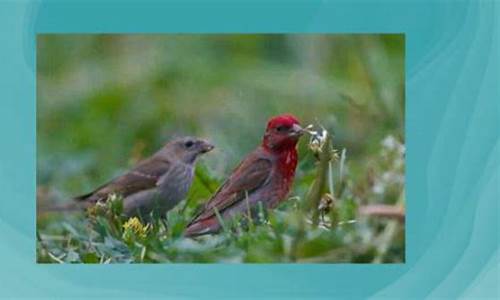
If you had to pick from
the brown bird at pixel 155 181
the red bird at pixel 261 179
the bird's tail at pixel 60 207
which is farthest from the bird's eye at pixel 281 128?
the bird's tail at pixel 60 207

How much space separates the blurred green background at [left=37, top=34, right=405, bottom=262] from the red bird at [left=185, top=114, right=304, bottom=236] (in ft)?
0.07

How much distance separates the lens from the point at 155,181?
8.57 feet

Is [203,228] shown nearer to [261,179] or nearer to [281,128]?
[261,179]

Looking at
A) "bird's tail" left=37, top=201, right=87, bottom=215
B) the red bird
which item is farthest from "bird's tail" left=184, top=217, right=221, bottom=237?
"bird's tail" left=37, top=201, right=87, bottom=215

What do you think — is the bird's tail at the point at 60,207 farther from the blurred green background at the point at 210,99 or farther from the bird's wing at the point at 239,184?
the bird's wing at the point at 239,184

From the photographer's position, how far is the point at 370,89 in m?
2.61

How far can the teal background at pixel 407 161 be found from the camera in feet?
8.39

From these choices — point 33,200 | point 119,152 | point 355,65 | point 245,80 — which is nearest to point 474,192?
point 355,65

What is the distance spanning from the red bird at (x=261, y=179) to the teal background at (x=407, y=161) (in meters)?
0.11

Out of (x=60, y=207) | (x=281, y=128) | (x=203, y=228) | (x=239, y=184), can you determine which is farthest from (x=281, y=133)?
(x=60, y=207)

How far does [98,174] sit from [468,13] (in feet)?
2.82

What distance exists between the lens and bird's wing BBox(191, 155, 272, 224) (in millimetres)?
2600

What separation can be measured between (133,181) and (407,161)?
1.92 ft

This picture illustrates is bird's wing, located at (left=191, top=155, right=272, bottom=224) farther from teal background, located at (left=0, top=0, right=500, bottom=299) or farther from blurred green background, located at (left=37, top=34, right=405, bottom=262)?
teal background, located at (left=0, top=0, right=500, bottom=299)
